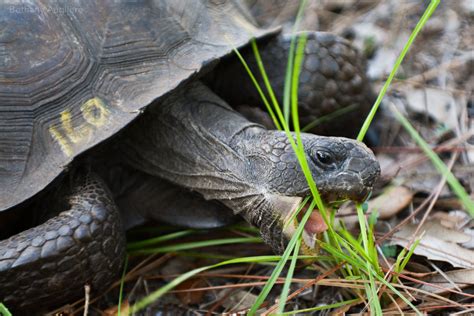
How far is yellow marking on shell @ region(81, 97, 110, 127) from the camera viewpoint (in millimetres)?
2262

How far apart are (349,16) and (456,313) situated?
9.69ft

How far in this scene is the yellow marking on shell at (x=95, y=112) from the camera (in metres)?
2.26

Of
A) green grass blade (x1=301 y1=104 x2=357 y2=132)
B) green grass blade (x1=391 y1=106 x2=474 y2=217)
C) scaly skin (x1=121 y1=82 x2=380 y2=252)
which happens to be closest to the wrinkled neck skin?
scaly skin (x1=121 y1=82 x2=380 y2=252)

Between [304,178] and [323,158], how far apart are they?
10 cm

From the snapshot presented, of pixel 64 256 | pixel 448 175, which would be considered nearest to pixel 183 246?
pixel 64 256

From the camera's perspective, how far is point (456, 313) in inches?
76.2

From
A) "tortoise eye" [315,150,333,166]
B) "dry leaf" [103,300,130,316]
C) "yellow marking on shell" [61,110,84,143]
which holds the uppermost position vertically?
"yellow marking on shell" [61,110,84,143]

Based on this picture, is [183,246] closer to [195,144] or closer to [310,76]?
[195,144]

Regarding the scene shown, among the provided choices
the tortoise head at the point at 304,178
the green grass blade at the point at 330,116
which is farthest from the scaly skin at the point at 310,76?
the tortoise head at the point at 304,178

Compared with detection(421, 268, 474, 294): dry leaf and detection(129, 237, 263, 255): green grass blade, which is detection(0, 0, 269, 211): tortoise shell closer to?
detection(129, 237, 263, 255): green grass blade

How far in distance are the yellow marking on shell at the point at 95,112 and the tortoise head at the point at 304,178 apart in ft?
2.04

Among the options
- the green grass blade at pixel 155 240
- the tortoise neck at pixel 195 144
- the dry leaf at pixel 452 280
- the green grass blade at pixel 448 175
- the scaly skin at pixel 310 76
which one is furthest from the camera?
the scaly skin at pixel 310 76

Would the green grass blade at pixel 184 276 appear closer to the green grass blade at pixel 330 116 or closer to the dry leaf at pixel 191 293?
the dry leaf at pixel 191 293

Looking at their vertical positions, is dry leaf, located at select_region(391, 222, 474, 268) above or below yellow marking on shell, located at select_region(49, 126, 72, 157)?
below
